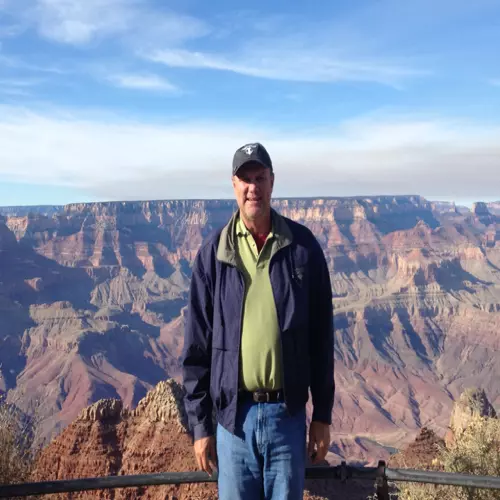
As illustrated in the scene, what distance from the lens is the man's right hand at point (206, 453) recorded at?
438 centimetres

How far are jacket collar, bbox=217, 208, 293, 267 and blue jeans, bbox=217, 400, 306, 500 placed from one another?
105 cm

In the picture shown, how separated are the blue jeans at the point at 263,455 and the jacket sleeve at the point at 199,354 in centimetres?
24

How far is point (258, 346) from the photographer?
4211 millimetres

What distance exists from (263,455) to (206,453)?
0.45m

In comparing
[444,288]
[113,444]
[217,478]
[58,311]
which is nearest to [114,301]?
[58,311]

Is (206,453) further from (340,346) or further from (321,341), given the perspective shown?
(340,346)

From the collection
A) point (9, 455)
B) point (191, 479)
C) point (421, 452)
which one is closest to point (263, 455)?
point (191, 479)

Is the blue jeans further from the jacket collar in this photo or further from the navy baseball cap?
the navy baseball cap

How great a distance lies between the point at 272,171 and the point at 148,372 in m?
148

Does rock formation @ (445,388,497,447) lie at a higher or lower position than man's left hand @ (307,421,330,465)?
lower

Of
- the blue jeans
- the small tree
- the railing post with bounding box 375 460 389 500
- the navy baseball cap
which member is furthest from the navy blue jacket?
the small tree

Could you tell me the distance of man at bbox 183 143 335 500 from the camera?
4.22 m

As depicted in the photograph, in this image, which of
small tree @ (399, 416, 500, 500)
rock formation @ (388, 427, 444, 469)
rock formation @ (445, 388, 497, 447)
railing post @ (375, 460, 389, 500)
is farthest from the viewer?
rock formation @ (445, 388, 497, 447)

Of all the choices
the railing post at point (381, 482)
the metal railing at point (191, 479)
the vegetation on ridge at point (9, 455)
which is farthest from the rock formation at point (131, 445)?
the railing post at point (381, 482)
